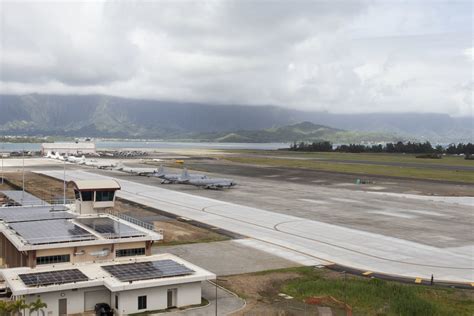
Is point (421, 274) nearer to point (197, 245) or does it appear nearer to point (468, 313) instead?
point (468, 313)

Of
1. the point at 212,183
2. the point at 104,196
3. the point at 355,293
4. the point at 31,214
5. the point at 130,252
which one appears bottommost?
the point at 355,293

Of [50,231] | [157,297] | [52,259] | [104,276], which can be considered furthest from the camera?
[50,231]

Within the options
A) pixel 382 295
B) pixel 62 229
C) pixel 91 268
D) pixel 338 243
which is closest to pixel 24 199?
pixel 62 229

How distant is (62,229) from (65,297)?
11.1 m

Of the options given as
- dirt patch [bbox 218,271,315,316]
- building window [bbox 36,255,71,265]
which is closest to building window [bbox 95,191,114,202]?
building window [bbox 36,255,71,265]

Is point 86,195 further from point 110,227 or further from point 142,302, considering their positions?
point 142,302

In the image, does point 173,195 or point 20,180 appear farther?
point 20,180

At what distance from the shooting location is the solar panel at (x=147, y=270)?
40.2 meters

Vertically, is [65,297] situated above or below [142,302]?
above

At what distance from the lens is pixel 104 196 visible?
55656mm

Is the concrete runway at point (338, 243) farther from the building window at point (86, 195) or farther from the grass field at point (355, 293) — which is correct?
the building window at point (86, 195)

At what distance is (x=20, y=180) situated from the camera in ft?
470

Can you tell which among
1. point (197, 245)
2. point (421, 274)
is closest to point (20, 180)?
point (197, 245)

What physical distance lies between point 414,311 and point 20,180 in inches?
5044
